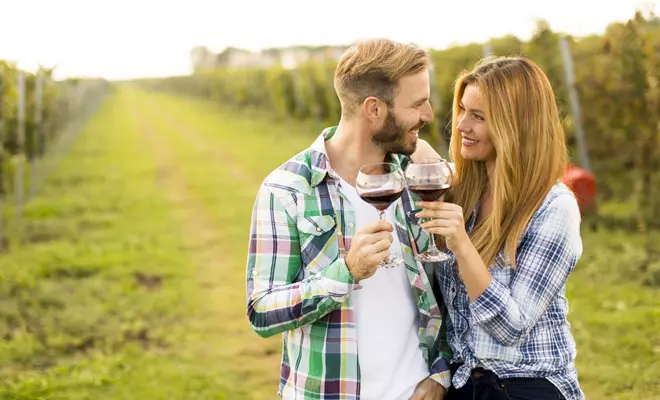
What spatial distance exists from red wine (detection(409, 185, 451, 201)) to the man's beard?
0.22 m

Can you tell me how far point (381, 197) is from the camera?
208 cm

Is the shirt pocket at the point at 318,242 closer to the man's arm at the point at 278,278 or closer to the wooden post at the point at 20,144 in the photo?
the man's arm at the point at 278,278

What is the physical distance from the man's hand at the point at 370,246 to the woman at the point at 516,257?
162 millimetres

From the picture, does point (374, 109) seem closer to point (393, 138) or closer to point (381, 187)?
point (393, 138)

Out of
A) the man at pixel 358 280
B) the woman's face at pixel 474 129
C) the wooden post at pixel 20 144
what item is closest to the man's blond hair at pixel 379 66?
the man at pixel 358 280

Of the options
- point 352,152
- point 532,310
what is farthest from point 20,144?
point 532,310

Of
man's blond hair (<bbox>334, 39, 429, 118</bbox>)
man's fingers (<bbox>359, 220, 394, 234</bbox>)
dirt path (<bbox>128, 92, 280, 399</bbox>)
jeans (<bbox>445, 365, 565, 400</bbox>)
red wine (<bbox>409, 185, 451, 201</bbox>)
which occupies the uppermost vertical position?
man's blond hair (<bbox>334, 39, 429, 118</bbox>)

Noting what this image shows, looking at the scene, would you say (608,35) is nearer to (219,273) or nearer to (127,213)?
(219,273)

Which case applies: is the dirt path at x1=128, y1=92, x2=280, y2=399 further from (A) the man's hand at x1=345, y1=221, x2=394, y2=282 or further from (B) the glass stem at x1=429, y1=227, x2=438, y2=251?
(A) the man's hand at x1=345, y1=221, x2=394, y2=282

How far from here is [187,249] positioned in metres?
8.33

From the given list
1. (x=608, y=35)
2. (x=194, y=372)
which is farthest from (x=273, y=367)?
(x=608, y=35)

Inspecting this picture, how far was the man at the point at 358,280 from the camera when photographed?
216 cm

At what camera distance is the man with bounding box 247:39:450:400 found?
2162 mm

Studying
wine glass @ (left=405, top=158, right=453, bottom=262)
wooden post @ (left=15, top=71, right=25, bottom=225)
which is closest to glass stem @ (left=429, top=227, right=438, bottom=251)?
wine glass @ (left=405, top=158, right=453, bottom=262)
